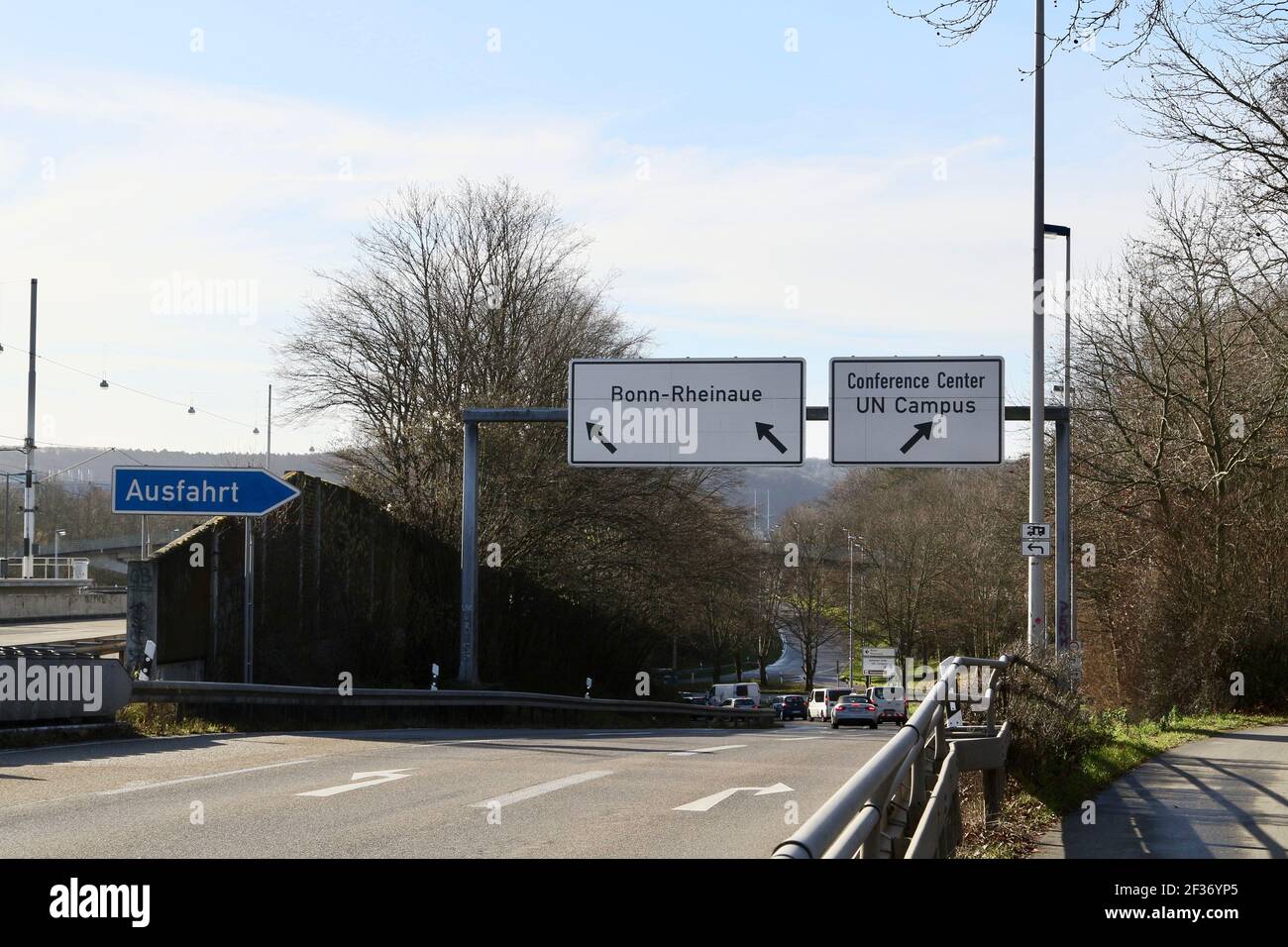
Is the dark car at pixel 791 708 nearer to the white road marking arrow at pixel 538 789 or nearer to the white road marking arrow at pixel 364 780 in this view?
the white road marking arrow at pixel 538 789

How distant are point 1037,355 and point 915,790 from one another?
14751 millimetres

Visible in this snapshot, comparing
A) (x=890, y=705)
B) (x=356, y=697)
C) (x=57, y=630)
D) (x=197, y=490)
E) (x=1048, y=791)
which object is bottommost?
(x=890, y=705)

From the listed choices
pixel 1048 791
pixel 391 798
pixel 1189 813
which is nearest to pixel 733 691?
pixel 1048 791

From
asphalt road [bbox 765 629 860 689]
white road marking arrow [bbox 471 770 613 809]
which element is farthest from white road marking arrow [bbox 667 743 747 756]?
asphalt road [bbox 765 629 860 689]

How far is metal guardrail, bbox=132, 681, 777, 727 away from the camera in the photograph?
17517mm

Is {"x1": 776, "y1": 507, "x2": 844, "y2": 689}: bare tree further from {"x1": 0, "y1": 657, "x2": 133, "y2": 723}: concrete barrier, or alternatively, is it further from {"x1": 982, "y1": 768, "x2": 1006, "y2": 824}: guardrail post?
{"x1": 982, "y1": 768, "x2": 1006, "y2": 824}: guardrail post

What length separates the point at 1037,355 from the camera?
835 inches

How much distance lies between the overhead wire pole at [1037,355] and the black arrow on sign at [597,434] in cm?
694

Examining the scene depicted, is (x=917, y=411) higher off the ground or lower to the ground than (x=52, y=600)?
higher

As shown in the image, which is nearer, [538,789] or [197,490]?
[538,789]

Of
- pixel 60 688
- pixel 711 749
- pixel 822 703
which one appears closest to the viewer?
pixel 60 688

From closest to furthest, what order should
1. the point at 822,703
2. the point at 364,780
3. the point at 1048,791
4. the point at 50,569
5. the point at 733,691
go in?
the point at 1048,791
the point at 364,780
the point at 50,569
the point at 822,703
the point at 733,691

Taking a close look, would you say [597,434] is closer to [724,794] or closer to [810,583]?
[724,794]
